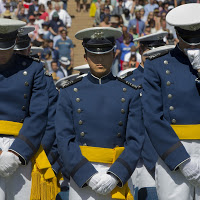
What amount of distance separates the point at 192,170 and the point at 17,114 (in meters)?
1.71

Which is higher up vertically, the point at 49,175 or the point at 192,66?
the point at 192,66

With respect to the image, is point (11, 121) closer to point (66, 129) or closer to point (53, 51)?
point (66, 129)

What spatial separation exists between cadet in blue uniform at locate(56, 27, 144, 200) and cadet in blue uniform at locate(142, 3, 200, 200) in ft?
0.67

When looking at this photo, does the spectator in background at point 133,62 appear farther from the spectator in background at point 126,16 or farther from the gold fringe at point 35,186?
the gold fringe at point 35,186

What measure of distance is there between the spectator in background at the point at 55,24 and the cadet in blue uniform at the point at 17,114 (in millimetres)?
14836

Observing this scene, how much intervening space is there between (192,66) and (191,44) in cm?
22

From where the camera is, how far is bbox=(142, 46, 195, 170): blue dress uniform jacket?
5.17 m

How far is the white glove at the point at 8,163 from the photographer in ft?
17.2

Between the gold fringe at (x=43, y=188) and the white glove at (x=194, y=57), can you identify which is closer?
the white glove at (x=194, y=57)

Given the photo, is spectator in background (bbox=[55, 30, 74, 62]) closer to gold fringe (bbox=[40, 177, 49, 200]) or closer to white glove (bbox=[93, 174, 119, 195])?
gold fringe (bbox=[40, 177, 49, 200])

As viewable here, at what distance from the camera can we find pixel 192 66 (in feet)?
17.4

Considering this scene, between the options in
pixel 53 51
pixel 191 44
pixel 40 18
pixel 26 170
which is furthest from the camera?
pixel 40 18

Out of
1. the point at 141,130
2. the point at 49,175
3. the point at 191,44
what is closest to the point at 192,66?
the point at 191,44

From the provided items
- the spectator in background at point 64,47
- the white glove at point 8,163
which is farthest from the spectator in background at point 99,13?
the white glove at point 8,163
